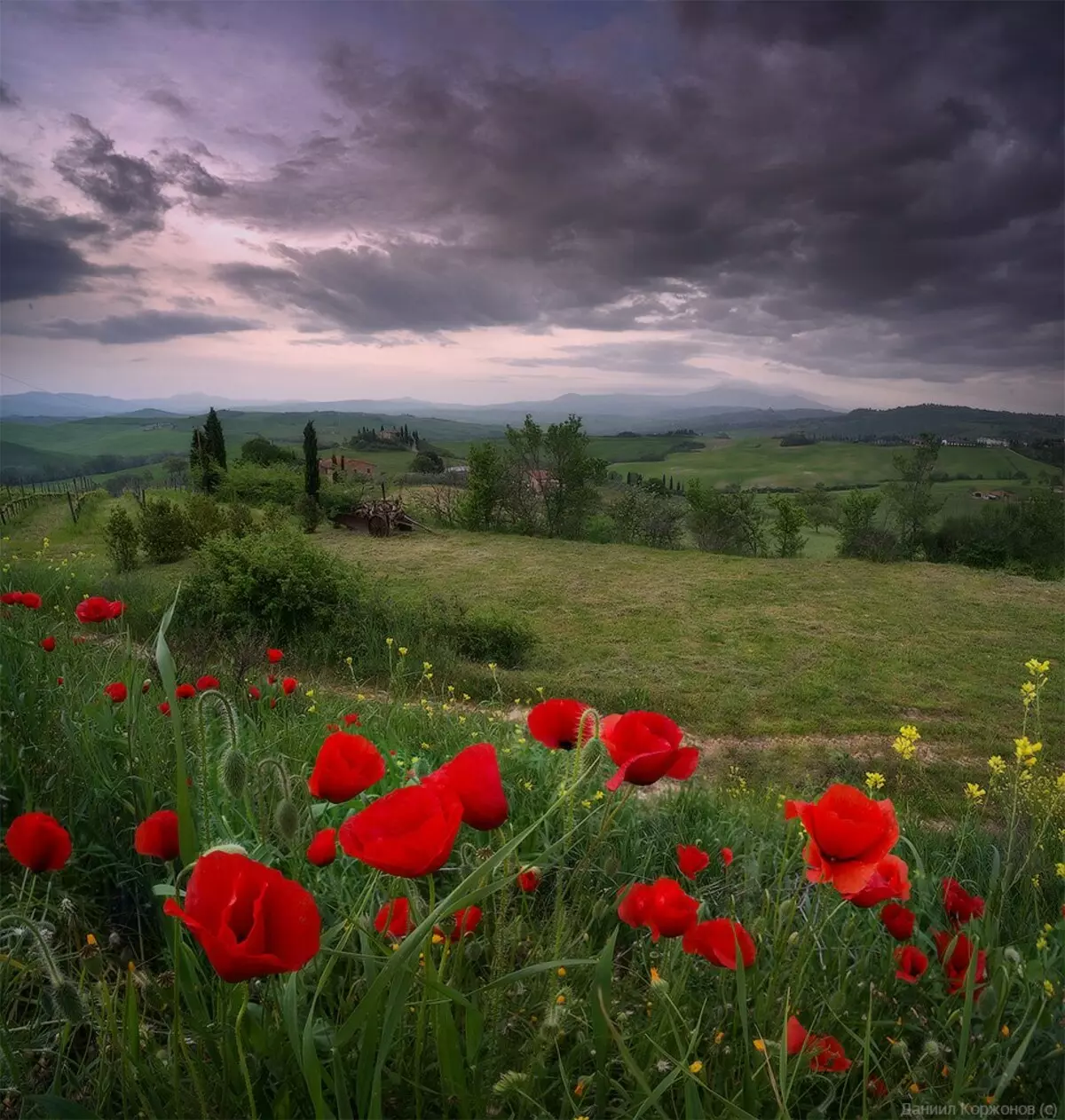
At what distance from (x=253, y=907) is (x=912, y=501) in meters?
22.0

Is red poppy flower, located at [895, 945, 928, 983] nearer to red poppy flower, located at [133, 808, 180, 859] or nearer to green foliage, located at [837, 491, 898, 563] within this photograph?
red poppy flower, located at [133, 808, 180, 859]

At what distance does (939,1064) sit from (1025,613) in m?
13.0

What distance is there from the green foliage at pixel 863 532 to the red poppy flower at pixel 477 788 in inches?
686

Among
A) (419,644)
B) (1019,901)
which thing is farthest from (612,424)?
(1019,901)

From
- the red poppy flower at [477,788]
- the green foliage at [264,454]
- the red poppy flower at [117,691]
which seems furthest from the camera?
the green foliage at [264,454]

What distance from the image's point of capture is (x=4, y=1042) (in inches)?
34.6

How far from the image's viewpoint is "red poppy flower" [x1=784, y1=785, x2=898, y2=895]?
0.84 m

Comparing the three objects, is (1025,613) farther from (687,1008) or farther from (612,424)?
(612,424)

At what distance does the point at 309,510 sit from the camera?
664 inches

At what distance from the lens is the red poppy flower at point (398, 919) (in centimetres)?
95

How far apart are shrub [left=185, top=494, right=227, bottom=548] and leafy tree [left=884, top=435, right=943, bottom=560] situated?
16458 millimetres

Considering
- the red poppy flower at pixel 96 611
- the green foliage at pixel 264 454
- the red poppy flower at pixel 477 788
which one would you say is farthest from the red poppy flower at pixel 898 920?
the green foliage at pixel 264 454

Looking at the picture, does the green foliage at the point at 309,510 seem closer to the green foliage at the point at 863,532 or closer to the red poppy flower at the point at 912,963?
the green foliage at the point at 863,532

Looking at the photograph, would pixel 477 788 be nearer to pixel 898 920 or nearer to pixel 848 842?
pixel 848 842
